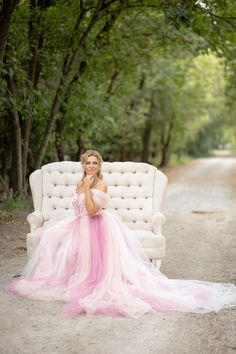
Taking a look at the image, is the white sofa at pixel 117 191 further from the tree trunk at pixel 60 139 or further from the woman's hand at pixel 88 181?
the tree trunk at pixel 60 139

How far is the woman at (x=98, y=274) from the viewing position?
5.20m

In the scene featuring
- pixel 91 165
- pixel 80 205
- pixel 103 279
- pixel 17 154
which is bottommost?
pixel 103 279

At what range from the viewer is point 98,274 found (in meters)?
5.60

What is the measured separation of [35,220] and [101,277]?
5.01ft

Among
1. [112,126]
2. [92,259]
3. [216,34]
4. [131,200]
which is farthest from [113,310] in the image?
[112,126]

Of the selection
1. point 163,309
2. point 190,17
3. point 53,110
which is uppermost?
point 190,17

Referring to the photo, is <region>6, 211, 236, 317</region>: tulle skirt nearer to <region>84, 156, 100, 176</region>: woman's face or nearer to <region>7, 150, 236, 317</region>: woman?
<region>7, 150, 236, 317</region>: woman

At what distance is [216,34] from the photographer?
11711 mm

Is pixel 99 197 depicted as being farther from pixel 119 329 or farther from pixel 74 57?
pixel 74 57

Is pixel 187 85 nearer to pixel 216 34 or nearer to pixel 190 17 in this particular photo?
pixel 216 34

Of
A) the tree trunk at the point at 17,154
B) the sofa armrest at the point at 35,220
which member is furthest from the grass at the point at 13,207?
the sofa armrest at the point at 35,220

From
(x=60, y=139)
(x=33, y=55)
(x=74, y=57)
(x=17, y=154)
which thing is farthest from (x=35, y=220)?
(x=60, y=139)

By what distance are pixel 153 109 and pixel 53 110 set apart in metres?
13.3

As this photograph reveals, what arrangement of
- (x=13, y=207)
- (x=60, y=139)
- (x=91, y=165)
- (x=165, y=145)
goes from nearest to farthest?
(x=91, y=165) < (x=13, y=207) < (x=60, y=139) < (x=165, y=145)
